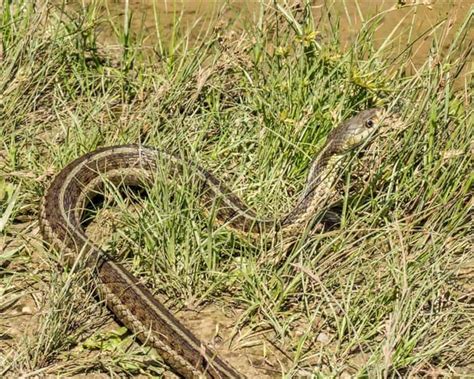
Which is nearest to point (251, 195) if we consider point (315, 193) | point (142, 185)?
point (315, 193)

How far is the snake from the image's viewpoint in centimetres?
400

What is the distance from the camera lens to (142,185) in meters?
5.07

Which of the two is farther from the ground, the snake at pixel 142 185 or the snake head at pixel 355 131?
the snake head at pixel 355 131

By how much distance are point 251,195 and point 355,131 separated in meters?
0.64

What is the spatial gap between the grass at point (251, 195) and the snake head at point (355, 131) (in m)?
0.09

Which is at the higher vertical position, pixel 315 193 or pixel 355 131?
pixel 355 131

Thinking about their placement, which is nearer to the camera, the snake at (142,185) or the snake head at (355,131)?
the snake at (142,185)

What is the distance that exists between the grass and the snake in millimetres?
74

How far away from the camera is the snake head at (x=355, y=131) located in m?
4.60

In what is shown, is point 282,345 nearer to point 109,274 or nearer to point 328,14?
point 109,274

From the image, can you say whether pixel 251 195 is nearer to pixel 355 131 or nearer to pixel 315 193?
pixel 315 193

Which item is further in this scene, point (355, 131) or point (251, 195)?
point (251, 195)

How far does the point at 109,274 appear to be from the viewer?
4297 mm

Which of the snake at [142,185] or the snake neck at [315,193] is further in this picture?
the snake neck at [315,193]
